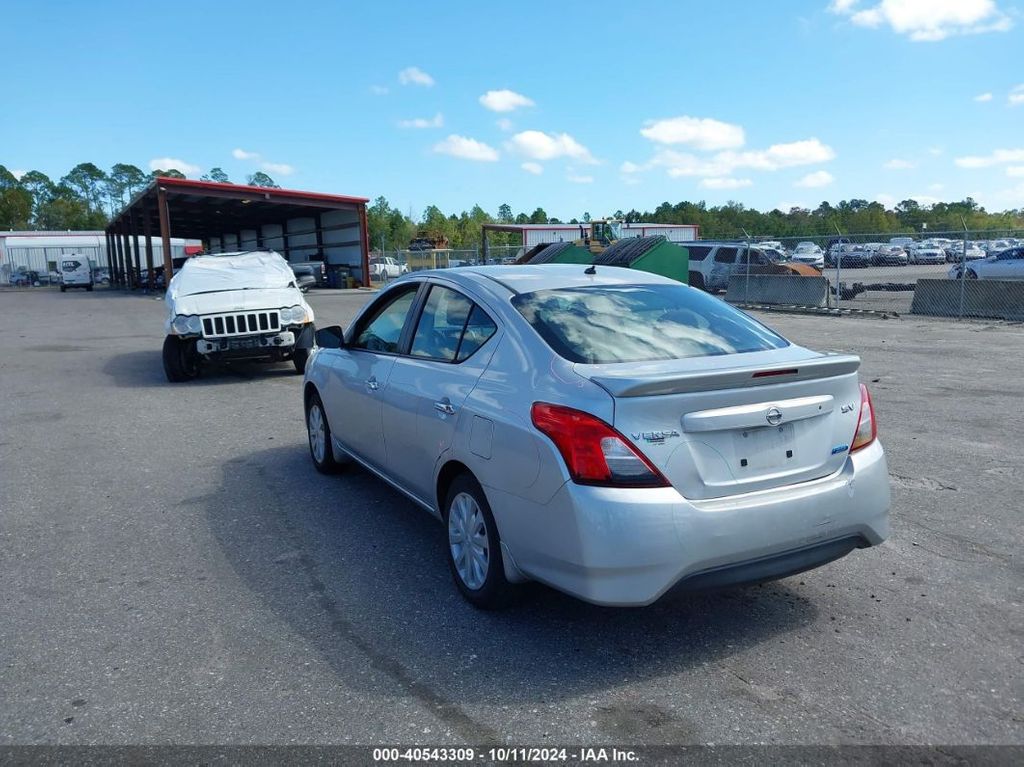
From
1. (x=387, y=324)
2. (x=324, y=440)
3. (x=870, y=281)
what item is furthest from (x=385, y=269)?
(x=387, y=324)

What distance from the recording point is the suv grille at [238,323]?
1108 centimetres

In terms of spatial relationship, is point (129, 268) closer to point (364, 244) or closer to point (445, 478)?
point (364, 244)

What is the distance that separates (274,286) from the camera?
12.5 m

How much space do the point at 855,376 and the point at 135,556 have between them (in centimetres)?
405

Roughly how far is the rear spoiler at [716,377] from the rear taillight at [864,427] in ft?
0.77

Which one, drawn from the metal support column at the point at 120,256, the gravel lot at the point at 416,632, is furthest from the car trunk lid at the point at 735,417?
the metal support column at the point at 120,256

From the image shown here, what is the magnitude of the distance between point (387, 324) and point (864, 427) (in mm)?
2953

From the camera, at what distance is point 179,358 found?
1159 cm

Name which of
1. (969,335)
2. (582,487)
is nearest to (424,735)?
(582,487)

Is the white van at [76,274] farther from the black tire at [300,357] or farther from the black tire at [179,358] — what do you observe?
the black tire at [300,357]

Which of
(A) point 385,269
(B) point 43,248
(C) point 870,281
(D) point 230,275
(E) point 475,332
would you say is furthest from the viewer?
(B) point 43,248

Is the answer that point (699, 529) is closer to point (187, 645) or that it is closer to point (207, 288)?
point (187, 645)

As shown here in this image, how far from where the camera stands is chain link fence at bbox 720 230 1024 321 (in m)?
17.5

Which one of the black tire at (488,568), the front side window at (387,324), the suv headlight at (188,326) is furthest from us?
the suv headlight at (188,326)
